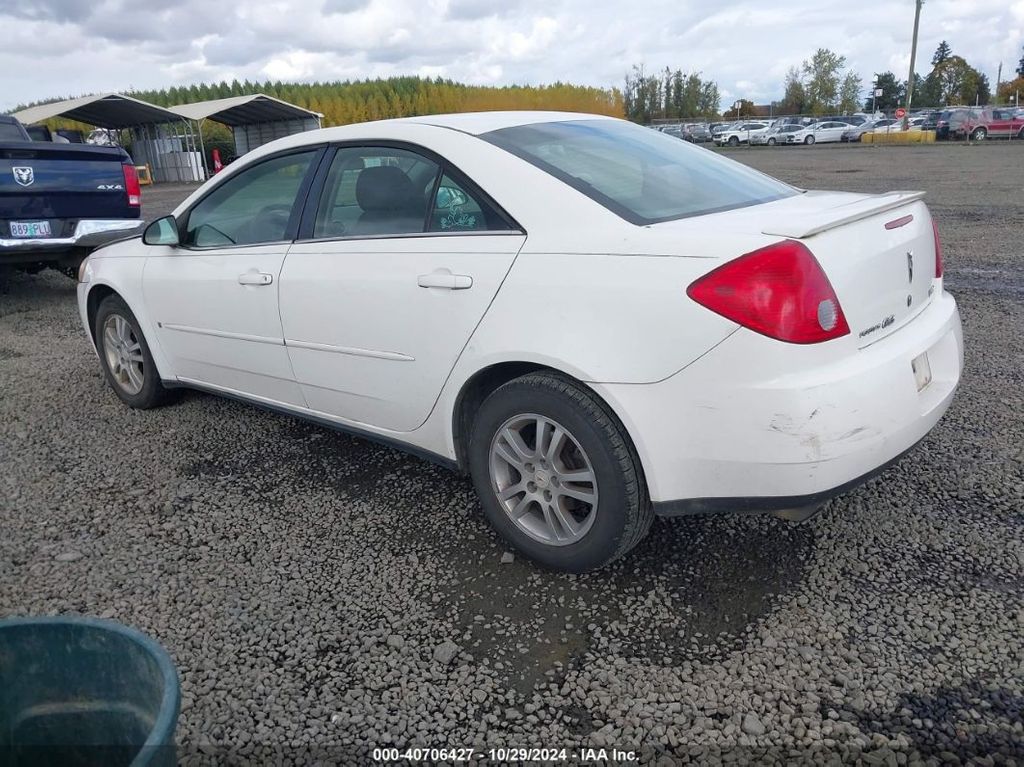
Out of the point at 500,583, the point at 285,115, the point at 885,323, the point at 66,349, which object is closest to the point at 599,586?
the point at 500,583

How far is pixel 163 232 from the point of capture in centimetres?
429

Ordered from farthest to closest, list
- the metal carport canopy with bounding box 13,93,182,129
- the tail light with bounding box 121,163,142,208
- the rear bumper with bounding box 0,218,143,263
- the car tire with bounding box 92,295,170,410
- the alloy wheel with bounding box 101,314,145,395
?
the metal carport canopy with bounding box 13,93,182,129, the tail light with bounding box 121,163,142,208, the rear bumper with bounding box 0,218,143,263, the alloy wheel with bounding box 101,314,145,395, the car tire with bounding box 92,295,170,410

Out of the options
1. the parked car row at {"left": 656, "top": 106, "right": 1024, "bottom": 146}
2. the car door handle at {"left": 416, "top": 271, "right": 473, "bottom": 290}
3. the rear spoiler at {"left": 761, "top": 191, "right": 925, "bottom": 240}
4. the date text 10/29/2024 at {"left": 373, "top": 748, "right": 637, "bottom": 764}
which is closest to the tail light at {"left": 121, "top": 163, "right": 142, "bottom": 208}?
→ the car door handle at {"left": 416, "top": 271, "right": 473, "bottom": 290}

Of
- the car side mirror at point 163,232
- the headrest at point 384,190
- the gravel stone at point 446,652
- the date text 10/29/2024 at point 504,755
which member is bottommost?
the date text 10/29/2024 at point 504,755

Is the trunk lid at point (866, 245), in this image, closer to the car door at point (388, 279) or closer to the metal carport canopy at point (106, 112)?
the car door at point (388, 279)

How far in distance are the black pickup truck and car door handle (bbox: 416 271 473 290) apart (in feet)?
17.3

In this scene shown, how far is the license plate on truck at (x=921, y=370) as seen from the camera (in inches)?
104

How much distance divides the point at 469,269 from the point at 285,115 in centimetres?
3151

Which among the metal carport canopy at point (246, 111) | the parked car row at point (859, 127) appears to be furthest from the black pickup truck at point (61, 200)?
the parked car row at point (859, 127)

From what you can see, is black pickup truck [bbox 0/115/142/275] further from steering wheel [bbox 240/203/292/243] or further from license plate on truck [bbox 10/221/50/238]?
steering wheel [bbox 240/203/292/243]

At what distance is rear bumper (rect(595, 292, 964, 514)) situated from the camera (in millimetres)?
2338

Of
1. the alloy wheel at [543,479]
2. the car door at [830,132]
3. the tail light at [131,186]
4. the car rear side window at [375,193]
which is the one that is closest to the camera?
the alloy wheel at [543,479]

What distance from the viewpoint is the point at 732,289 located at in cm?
236

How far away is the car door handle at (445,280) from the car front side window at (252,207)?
Answer: 1.04 m
